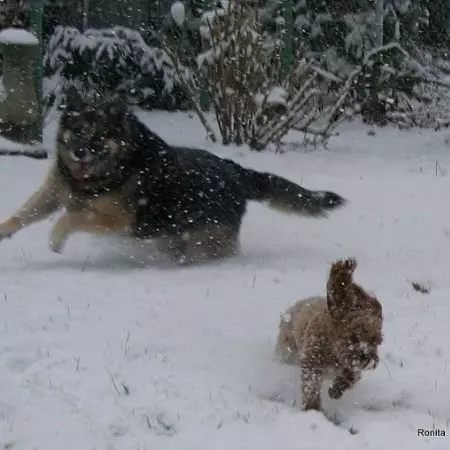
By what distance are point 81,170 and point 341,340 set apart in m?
2.74

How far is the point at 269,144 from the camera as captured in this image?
10062mm

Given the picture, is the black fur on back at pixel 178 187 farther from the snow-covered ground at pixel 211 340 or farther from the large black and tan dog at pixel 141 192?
the snow-covered ground at pixel 211 340

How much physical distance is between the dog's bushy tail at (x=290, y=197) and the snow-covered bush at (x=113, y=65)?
6.68m

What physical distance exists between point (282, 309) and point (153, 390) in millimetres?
1421

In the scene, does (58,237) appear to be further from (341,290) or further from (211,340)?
(341,290)

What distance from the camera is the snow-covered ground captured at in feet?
10.1

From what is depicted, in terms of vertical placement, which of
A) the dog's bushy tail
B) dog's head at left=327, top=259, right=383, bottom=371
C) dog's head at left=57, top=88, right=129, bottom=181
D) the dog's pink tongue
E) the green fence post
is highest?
dog's head at left=327, top=259, right=383, bottom=371

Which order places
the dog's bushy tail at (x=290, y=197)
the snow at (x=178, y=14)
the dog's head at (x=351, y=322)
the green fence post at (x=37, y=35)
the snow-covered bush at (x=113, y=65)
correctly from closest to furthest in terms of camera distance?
1. the dog's head at (x=351, y=322)
2. the dog's bushy tail at (x=290, y=197)
3. the green fence post at (x=37, y=35)
4. the snow at (x=178, y=14)
5. the snow-covered bush at (x=113, y=65)

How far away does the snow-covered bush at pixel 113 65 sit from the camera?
12.5 m

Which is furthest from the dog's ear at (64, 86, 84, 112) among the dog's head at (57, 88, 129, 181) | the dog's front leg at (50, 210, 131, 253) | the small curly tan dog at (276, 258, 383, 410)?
the small curly tan dog at (276, 258, 383, 410)

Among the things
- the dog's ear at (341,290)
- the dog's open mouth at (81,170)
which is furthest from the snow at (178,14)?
the dog's ear at (341,290)

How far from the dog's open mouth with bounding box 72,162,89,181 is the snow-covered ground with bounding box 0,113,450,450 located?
1.84 ft

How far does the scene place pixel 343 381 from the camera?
10.8ft

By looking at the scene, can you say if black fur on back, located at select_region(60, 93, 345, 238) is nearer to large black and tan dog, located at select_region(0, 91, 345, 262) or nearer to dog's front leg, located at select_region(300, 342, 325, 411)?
large black and tan dog, located at select_region(0, 91, 345, 262)
